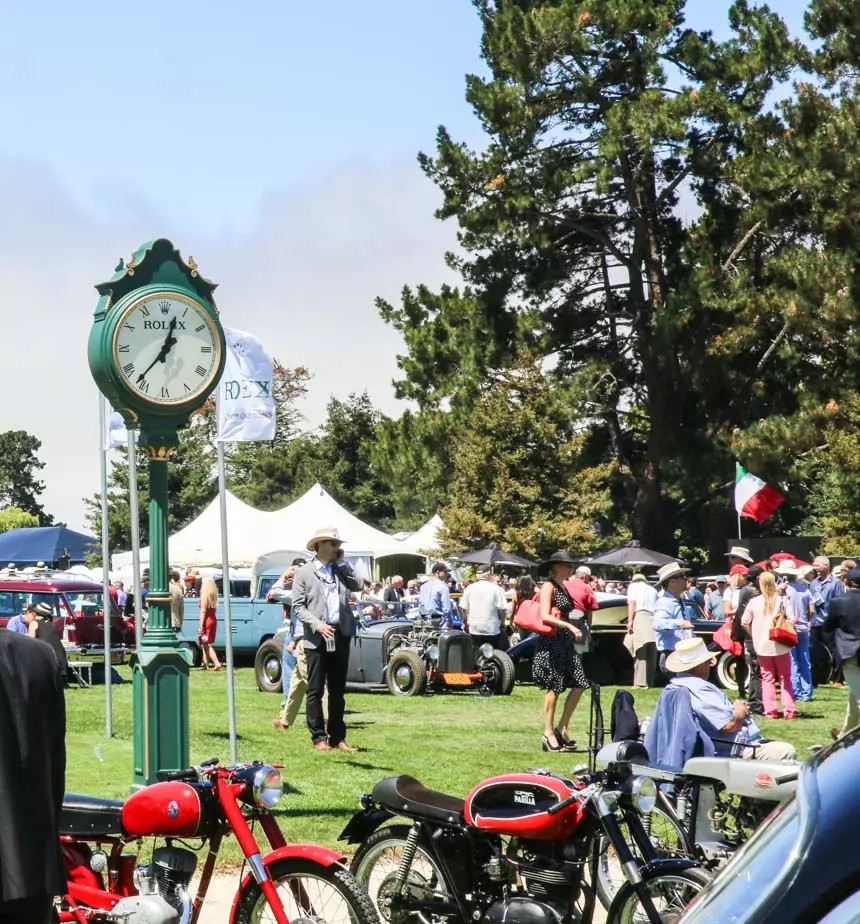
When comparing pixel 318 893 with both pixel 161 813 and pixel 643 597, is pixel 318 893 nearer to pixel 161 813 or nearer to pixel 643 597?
pixel 161 813

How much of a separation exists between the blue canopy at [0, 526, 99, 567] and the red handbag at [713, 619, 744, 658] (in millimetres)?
31129

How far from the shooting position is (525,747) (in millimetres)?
13773

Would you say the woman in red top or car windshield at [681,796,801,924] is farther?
the woman in red top

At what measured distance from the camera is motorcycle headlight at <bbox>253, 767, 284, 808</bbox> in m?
5.57

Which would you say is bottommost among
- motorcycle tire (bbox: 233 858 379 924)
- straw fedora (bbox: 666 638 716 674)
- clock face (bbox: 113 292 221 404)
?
motorcycle tire (bbox: 233 858 379 924)

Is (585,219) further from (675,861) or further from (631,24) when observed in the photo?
(675,861)

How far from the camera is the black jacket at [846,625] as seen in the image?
13.4 metres

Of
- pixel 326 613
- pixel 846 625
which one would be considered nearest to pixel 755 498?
pixel 846 625

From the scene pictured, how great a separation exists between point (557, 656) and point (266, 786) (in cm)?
784

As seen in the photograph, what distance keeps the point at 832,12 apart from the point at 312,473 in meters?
47.3

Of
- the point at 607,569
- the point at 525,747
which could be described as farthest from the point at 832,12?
the point at 525,747

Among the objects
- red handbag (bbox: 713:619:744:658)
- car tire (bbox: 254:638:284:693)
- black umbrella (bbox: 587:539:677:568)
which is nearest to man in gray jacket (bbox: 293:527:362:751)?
red handbag (bbox: 713:619:744:658)

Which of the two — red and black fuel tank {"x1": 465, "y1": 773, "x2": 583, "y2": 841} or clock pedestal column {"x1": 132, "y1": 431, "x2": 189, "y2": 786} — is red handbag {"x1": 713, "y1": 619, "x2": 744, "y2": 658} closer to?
clock pedestal column {"x1": 132, "y1": 431, "x2": 189, "y2": 786}

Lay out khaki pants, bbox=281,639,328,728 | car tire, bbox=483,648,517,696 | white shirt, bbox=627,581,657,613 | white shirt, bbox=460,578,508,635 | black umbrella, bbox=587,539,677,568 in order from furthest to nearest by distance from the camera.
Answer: black umbrella, bbox=587,539,677,568, white shirt, bbox=460,578,508,635, white shirt, bbox=627,581,657,613, car tire, bbox=483,648,517,696, khaki pants, bbox=281,639,328,728
